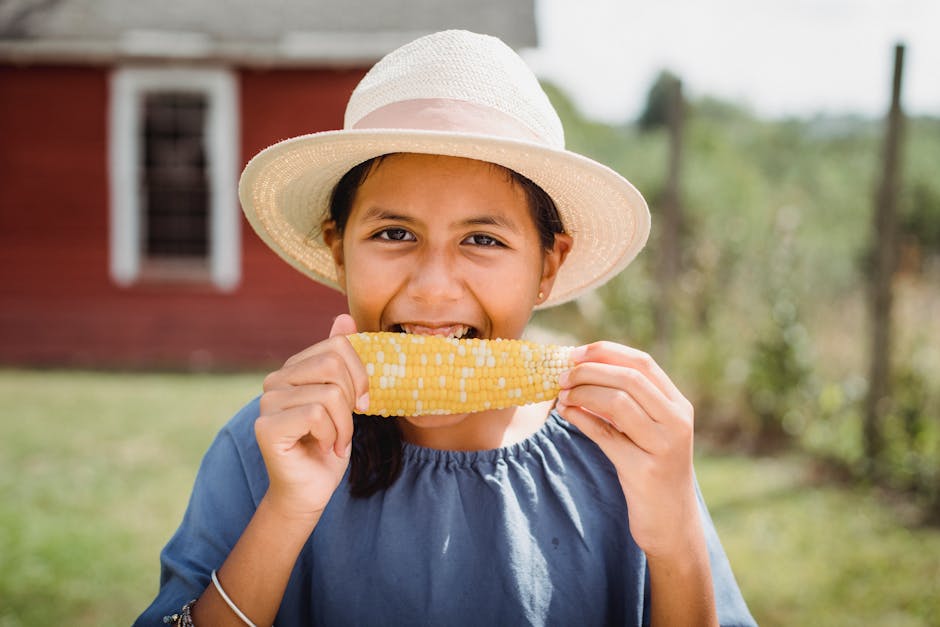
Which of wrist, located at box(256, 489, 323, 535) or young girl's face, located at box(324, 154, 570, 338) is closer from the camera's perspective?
wrist, located at box(256, 489, 323, 535)

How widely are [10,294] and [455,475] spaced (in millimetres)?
10667

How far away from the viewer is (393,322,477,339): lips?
1.79m

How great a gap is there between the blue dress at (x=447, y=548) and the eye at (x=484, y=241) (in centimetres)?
47

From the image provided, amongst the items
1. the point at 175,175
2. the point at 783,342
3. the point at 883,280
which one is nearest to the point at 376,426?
the point at 883,280

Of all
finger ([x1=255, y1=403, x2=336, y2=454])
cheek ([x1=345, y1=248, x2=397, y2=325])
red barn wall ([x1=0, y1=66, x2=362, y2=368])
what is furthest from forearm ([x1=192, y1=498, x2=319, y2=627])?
red barn wall ([x1=0, y1=66, x2=362, y2=368])

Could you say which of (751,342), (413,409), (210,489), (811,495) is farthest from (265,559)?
(751,342)

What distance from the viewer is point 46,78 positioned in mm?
10242

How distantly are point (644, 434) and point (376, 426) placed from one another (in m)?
0.62

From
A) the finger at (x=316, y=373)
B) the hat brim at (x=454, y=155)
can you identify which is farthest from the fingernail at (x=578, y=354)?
the finger at (x=316, y=373)

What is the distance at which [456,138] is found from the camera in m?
1.53

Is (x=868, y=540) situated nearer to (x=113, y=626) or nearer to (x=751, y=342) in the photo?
(x=751, y=342)

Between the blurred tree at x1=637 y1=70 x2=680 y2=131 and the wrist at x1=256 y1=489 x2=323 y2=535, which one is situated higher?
the blurred tree at x1=637 y1=70 x2=680 y2=131

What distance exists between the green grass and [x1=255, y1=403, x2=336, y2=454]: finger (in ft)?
9.47

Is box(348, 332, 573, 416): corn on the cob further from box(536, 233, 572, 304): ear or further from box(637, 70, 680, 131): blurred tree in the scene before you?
box(637, 70, 680, 131): blurred tree
